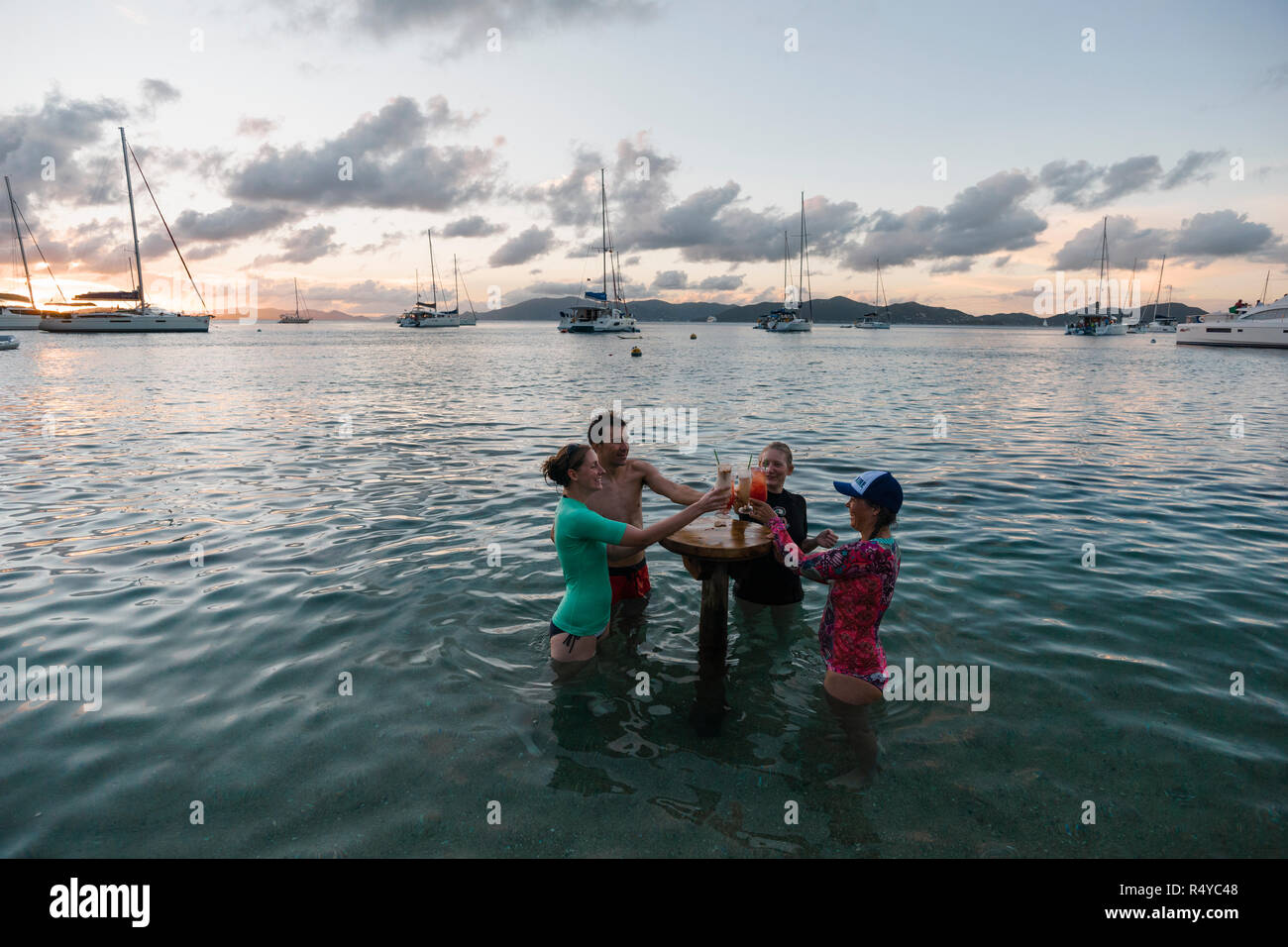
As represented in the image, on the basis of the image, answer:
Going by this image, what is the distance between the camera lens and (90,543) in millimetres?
8031

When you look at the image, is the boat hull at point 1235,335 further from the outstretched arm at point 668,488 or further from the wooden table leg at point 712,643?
the wooden table leg at point 712,643

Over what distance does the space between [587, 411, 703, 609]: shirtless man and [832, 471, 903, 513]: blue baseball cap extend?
185cm

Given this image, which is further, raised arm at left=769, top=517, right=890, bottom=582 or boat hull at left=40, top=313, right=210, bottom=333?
boat hull at left=40, top=313, right=210, bottom=333

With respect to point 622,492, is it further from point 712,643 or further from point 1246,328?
point 1246,328

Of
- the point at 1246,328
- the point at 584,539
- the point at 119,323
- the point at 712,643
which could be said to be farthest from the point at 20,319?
the point at 1246,328

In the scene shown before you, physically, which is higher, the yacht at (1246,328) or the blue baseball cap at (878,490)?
the yacht at (1246,328)

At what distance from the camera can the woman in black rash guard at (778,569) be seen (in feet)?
19.2

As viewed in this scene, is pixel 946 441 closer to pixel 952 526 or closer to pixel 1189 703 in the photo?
pixel 952 526

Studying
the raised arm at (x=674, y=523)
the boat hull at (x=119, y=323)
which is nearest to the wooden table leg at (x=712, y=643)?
the raised arm at (x=674, y=523)

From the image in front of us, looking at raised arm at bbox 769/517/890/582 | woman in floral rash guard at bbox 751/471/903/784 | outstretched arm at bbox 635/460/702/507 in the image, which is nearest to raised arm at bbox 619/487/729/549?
woman in floral rash guard at bbox 751/471/903/784

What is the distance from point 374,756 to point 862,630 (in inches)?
137

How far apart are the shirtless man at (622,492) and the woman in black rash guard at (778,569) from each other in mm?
741

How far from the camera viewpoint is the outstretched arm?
5686 mm

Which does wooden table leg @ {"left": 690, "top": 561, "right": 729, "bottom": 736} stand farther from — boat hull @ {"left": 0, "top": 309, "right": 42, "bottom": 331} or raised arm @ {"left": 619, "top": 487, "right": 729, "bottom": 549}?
boat hull @ {"left": 0, "top": 309, "right": 42, "bottom": 331}
